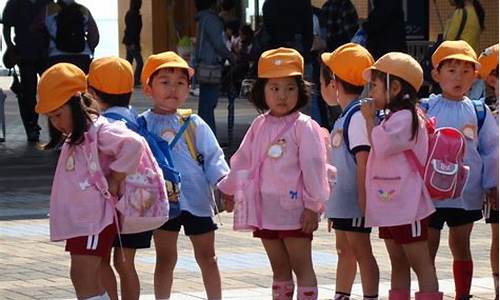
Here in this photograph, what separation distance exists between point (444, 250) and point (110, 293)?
3.66 meters

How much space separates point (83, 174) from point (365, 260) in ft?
5.72

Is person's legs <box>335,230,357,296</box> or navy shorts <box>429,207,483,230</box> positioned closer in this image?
person's legs <box>335,230,357,296</box>

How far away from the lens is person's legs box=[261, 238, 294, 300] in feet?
24.9

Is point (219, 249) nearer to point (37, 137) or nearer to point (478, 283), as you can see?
point (478, 283)

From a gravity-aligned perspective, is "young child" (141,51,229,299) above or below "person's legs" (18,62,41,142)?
above

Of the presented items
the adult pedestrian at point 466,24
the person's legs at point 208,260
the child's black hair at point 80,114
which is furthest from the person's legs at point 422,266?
the adult pedestrian at point 466,24

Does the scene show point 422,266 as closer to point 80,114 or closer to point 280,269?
point 280,269

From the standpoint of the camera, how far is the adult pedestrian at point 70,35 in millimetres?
17453

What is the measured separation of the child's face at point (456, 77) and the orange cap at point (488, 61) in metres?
0.25

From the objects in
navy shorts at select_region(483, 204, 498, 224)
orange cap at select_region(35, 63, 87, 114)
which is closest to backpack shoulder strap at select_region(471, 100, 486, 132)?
navy shorts at select_region(483, 204, 498, 224)

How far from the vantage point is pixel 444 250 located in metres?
10.5

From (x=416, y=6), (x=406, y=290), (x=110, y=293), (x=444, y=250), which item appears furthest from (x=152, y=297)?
(x=416, y=6)

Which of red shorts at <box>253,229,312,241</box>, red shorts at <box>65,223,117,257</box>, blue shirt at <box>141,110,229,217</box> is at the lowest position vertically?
red shorts at <box>253,229,312,241</box>

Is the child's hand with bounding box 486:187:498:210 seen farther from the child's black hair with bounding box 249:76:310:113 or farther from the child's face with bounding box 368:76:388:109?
the child's black hair with bounding box 249:76:310:113
